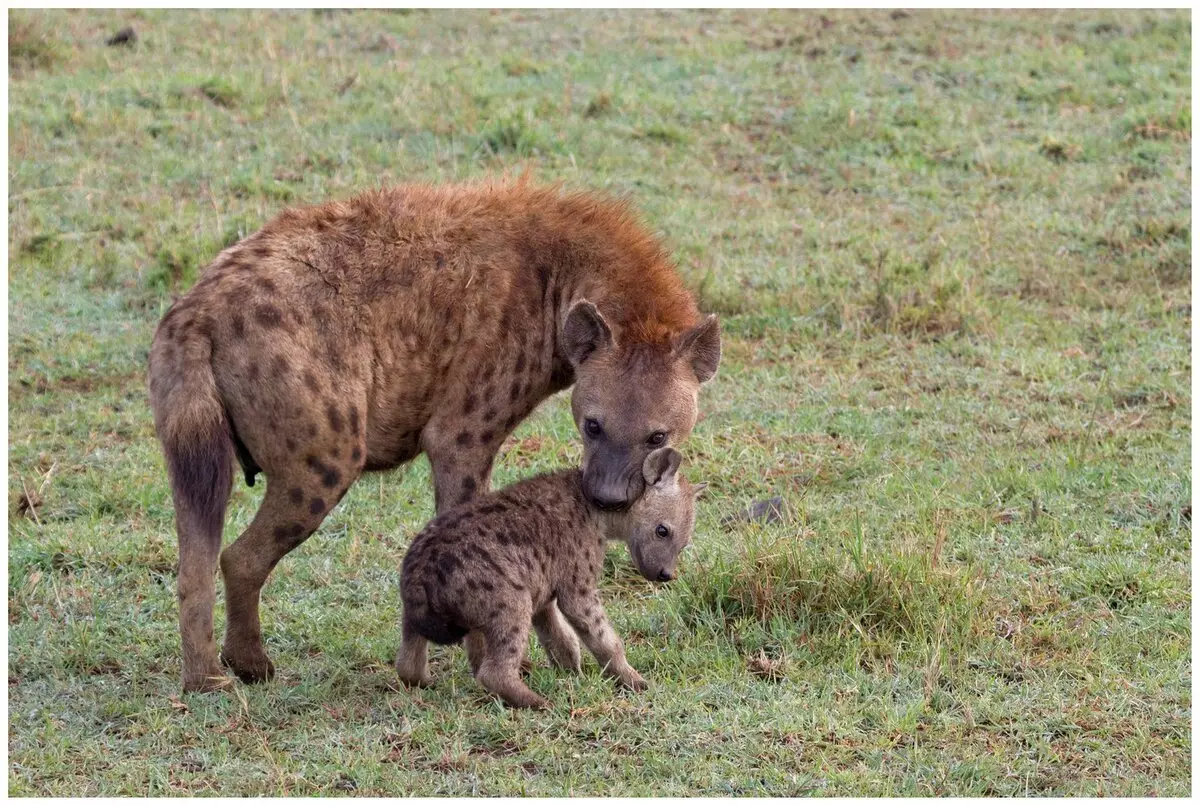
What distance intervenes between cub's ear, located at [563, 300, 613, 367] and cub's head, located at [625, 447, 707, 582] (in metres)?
0.35

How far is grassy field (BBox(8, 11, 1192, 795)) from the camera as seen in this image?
13.0 feet

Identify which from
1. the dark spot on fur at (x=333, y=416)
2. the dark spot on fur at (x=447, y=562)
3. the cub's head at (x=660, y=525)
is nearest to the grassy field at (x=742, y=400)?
the cub's head at (x=660, y=525)

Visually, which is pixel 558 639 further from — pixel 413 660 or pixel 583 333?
pixel 583 333

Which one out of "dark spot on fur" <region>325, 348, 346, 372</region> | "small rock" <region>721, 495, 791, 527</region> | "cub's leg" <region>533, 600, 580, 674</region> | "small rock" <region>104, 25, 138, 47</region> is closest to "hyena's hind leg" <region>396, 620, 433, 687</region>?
"cub's leg" <region>533, 600, 580, 674</region>

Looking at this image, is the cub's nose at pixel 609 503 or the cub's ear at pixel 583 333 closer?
the cub's nose at pixel 609 503

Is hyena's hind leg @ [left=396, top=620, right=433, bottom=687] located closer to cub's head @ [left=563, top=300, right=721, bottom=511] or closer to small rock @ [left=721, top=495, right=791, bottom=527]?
cub's head @ [left=563, top=300, right=721, bottom=511]

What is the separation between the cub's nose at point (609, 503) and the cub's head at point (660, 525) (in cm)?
6

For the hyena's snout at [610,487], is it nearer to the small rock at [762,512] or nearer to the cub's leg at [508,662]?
the cub's leg at [508,662]

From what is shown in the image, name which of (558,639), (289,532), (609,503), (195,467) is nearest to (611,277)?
(609,503)

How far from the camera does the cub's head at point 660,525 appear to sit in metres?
4.30

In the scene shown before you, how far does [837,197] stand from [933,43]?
7.31 feet

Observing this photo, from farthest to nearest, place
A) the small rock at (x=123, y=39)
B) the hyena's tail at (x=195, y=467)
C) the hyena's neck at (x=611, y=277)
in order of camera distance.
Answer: the small rock at (x=123, y=39), the hyena's neck at (x=611, y=277), the hyena's tail at (x=195, y=467)

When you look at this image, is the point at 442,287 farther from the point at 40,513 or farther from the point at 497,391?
the point at 40,513

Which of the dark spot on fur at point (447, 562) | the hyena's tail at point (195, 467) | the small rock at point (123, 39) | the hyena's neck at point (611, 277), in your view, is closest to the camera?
the dark spot on fur at point (447, 562)
